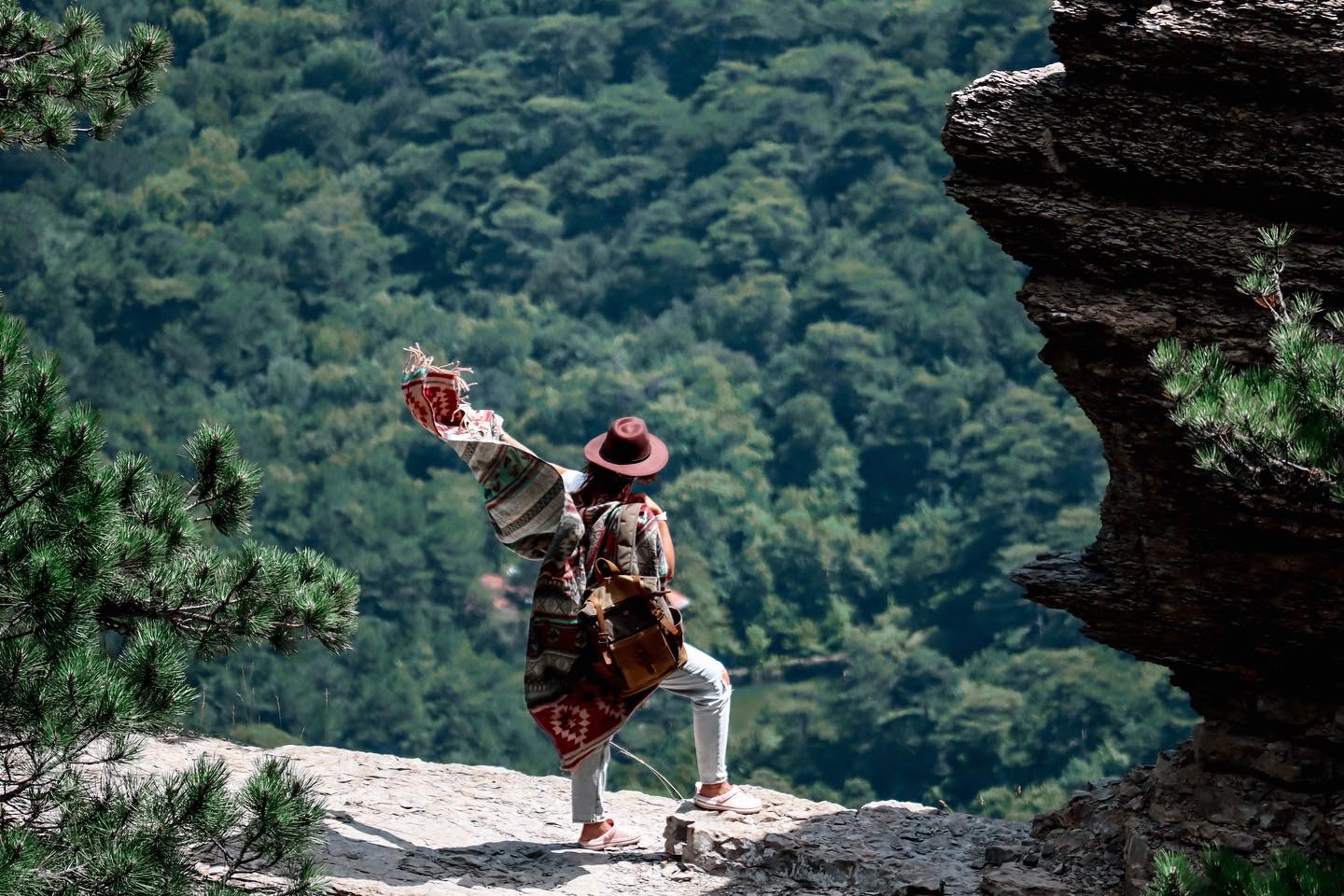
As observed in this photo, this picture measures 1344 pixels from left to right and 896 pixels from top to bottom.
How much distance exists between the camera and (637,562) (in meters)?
5.56

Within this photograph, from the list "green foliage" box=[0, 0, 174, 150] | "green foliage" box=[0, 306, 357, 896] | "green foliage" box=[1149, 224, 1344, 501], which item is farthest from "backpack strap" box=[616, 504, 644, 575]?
"green foliage" box=[0, 0, 174, 150]

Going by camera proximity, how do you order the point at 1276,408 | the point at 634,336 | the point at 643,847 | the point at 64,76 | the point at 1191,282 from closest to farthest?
the point at 1276,408 < the point at 1191,282 < the point at 643,847 < the point at 64,76 < the point at 634,336

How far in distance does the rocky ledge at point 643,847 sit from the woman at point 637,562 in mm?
91

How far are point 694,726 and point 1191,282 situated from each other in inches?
79.9

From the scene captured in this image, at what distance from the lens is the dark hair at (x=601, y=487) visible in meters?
5.66

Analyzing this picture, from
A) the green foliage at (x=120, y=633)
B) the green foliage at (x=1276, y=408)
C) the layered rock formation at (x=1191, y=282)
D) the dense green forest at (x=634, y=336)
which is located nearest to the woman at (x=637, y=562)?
the green foliage at (x=120, y=633)

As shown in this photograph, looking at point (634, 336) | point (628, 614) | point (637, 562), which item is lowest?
point (634, 336)

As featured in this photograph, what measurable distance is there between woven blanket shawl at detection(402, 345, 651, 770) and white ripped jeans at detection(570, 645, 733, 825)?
104 mm

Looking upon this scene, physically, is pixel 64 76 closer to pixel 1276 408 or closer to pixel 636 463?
pixel 636 463

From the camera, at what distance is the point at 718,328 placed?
5369 centimetres

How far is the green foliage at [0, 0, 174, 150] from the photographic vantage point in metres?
6.54

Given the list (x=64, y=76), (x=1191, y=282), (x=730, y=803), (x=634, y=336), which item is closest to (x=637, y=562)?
(x=730, y=803)

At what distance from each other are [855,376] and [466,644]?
14216 mm

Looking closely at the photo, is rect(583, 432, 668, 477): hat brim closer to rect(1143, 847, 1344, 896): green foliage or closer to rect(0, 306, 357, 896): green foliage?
rect(0, 306, 357, 896): green foliage
